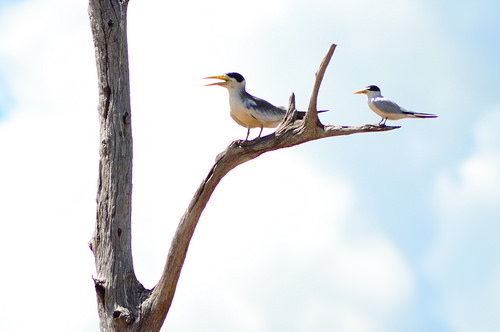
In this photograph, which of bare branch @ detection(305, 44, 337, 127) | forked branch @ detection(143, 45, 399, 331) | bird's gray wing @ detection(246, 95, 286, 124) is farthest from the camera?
bird's gray wing @ detection(246, 95, 286, 124)

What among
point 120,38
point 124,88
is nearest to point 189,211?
point 124,88

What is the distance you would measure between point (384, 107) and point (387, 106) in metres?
0.05

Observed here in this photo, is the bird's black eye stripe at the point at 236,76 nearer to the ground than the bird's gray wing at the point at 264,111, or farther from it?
farther from it

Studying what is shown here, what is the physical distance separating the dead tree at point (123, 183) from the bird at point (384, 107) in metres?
1.98

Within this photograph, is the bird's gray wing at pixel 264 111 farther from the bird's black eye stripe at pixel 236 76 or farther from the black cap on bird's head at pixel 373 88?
the black cap on bird's head at pixel 373 88

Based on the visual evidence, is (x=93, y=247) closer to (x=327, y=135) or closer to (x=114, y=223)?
(x=114, y=223)

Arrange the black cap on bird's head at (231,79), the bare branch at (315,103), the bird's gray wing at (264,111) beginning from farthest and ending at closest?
the black cap on bird's head at (231,79), the bird's gray wing at (264,111), the bare branch at (315,103)

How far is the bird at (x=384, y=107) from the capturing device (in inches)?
414

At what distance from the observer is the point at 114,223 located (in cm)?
845

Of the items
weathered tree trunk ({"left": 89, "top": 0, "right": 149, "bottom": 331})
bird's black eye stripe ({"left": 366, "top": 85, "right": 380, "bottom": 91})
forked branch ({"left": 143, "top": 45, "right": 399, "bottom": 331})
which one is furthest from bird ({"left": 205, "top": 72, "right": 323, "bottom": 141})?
bird's black eye stripe ({"left": 366, "top": 85, "right": 380, "bottom": 91})

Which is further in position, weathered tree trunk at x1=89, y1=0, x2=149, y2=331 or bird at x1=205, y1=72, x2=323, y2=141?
bird at x1=205, y1=72, x2=323, y2=141

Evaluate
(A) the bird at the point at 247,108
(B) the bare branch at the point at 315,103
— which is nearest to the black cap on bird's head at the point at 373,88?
(A) the bird at the point at 247,108

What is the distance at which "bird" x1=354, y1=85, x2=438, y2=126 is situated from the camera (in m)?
10.5

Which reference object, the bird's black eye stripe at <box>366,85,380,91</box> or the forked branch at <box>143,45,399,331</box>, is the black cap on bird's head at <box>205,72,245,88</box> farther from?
the bird's black eye stripe at <box>366,85,380,91</box>
